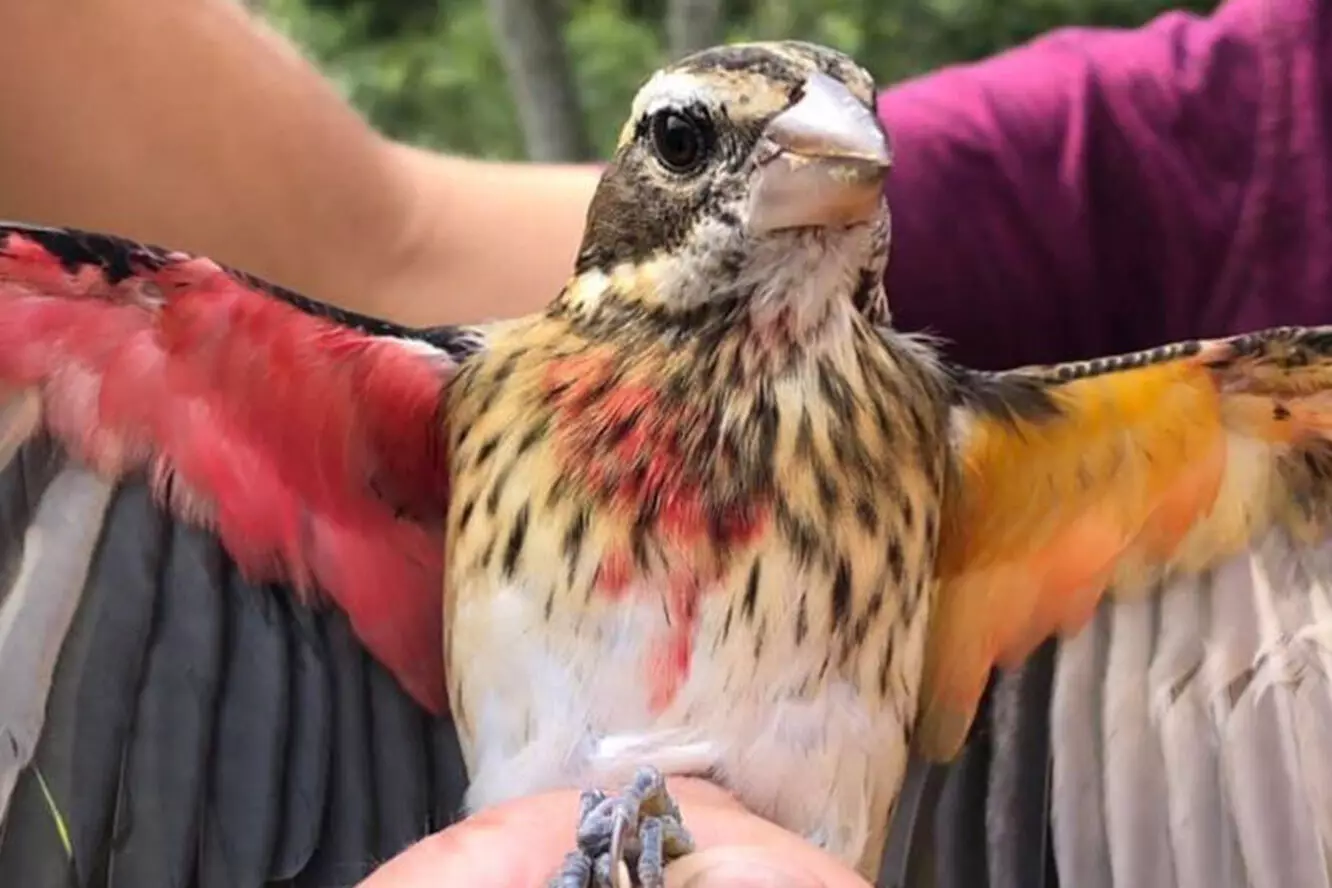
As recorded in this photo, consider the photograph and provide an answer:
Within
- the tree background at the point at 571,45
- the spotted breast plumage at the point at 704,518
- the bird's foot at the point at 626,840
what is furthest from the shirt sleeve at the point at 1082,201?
the tree background at the point at 571,45

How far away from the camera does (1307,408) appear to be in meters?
1.09

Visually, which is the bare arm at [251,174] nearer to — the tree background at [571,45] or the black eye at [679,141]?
the black eye at [679,141]

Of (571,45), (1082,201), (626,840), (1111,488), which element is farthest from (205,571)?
(571,45)

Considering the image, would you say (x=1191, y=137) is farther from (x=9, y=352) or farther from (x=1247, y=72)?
(x=9, y=352)

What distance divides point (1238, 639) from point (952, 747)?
0.74ft

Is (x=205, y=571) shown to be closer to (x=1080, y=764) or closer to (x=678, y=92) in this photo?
(x=678, y=92)

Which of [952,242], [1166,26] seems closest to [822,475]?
[952,242]

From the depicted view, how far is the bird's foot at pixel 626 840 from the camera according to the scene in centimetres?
80

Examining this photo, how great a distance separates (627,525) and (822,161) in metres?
0.26

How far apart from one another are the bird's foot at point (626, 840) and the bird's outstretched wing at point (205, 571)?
0.30m

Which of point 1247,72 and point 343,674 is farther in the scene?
point 1247,72

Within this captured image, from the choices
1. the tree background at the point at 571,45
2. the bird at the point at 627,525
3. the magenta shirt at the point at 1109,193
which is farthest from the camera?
the tree background at the point at 571,45

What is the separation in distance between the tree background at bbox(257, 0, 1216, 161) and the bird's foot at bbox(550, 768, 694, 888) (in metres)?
2.28

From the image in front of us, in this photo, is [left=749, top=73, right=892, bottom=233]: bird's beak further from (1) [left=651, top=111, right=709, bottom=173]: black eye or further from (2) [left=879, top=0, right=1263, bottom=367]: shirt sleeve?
(2) [left=879, top=0, right=1263, bottom=367]: shirt sleeve
